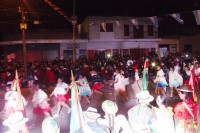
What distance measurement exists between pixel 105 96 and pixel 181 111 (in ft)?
29.8

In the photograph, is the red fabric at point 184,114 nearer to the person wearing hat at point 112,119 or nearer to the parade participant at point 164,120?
the parade participant at point 164,120

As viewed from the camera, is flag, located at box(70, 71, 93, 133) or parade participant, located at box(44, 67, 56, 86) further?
parade participant, located at box(44, 67, 56, 86)

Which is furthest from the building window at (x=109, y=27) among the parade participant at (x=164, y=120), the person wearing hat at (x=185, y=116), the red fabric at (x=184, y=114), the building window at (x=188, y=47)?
the parade participant at (x=164, y=120)

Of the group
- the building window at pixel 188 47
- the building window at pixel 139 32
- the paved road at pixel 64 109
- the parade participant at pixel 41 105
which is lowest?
the paved road at pixel 64 109

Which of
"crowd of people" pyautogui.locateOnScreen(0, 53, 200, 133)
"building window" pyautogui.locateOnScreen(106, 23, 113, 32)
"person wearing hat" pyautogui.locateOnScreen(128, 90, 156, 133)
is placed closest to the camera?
"person wearing hat" pyautogui.locateOnScreen(128, 90, 156, 133)

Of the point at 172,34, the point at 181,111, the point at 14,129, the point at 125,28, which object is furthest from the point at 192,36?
the point at 14,129

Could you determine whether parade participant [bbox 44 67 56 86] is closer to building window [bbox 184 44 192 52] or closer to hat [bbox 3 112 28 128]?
hat [bbox 3 112 28 128]

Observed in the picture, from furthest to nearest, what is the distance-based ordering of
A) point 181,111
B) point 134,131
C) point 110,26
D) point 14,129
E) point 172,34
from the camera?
point 172,34 → point 110,26 → point 181,111 → point 134,131 → point 14,129

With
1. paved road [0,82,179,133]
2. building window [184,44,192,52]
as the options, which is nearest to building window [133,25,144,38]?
building window [184,44,192,52]

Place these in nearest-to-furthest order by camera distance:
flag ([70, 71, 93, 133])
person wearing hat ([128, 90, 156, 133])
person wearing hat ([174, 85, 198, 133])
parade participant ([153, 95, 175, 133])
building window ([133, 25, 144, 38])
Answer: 1. flag ([70, 71, 93, 133])
2. person wearing hat ([128, 90, 156, 133])
3. parade participant ([153, 95, 175, 133])
4. person wearing hat ([174, 85, 198, 133])
5. building window ([133, 25, 144, 38])

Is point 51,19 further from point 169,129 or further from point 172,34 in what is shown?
point 169,129

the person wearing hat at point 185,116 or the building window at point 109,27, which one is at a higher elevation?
the building window at point 109,27

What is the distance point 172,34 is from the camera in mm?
42188

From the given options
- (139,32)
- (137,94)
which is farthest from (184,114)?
(139,32)
